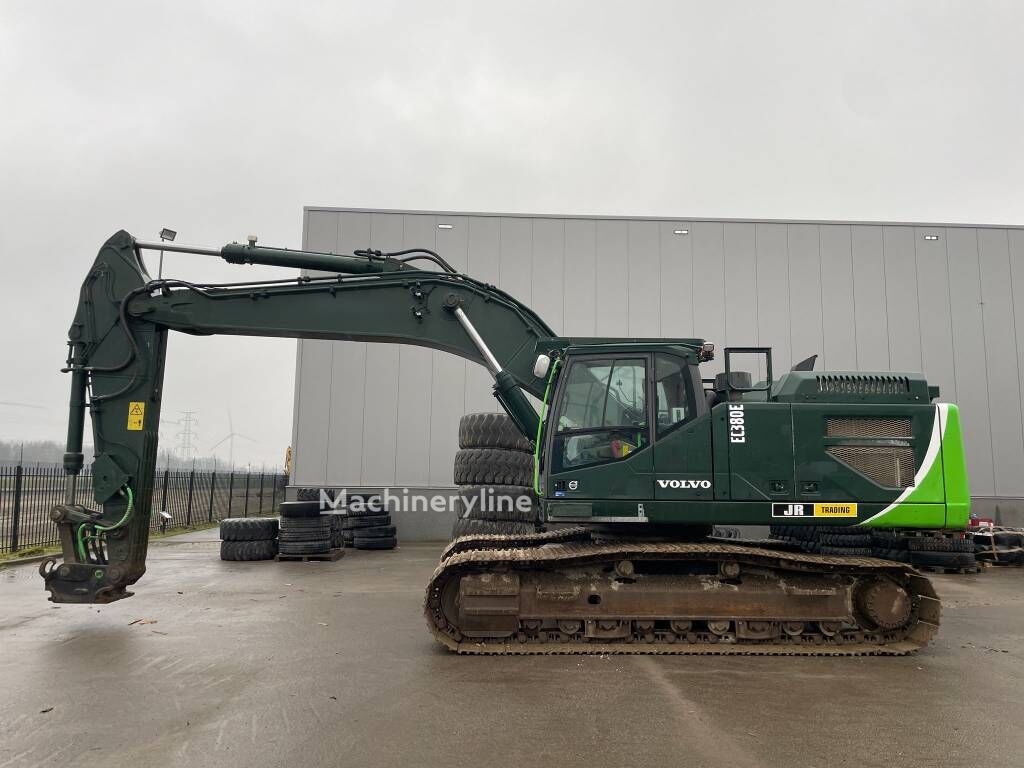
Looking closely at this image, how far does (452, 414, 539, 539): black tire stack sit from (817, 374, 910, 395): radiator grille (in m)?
6.13

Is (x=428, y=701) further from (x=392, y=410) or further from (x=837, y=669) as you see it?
(x=392, y=410)

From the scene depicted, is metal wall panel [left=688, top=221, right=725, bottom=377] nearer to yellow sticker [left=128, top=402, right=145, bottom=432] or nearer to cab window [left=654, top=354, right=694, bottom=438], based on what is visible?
cab window [left=654, top=354, right=694, bottom=438]

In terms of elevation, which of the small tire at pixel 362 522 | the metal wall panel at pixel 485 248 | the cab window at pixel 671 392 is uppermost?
the metal wall panel at pixel 485 248

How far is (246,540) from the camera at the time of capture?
13.4m

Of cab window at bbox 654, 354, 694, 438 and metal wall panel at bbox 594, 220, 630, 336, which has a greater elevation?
metal wall panel at bbox 594, 220, 630, 336

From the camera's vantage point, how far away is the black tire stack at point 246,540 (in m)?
13.3

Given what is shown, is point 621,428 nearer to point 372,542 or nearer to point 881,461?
point 881,461

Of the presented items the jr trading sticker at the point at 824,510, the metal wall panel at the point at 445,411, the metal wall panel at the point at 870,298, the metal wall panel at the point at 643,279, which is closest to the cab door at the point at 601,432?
the jr trading sticker at the point at 824,510

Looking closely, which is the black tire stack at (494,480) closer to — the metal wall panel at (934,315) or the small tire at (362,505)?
the small tire at (362,505)

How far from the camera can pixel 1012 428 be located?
17641mm

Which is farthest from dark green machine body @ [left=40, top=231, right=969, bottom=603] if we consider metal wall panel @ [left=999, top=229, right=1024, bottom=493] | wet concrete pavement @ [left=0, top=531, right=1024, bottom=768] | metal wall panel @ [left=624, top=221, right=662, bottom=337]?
metal wall panel @ [left=999, top=229, right=1024, bottom=493]

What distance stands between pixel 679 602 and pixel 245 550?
9777 mm

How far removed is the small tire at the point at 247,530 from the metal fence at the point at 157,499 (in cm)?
248

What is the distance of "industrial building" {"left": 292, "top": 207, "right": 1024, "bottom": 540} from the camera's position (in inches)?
693
